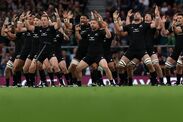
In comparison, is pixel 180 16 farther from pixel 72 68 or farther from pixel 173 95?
pixel 173 95

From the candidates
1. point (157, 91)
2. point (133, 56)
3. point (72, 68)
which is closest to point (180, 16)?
point (133, 56)

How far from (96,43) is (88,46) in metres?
0.42

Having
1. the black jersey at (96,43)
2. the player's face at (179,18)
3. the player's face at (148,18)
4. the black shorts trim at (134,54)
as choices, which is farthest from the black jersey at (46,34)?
the player's face at (179,18)

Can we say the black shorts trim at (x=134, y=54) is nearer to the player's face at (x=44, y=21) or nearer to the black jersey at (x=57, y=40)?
the black jersey at (x=57, y=40)

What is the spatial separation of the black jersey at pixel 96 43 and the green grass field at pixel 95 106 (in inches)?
257

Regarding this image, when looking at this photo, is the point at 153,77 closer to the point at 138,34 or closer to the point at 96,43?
the point at 138,34

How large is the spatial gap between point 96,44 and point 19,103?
7.24m

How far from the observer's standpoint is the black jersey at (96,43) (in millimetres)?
24859

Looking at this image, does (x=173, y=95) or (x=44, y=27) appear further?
(x=44, y=27)

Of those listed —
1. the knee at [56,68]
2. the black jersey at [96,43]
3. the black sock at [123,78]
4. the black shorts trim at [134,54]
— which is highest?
the black jersey at [96,43]

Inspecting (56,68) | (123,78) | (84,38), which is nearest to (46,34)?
(56,68)

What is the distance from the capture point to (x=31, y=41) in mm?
26094

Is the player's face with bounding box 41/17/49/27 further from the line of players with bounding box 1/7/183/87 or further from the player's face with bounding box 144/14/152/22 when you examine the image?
the player's face with bounding box 144/14/152/22

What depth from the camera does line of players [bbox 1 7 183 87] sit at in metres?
24.6
